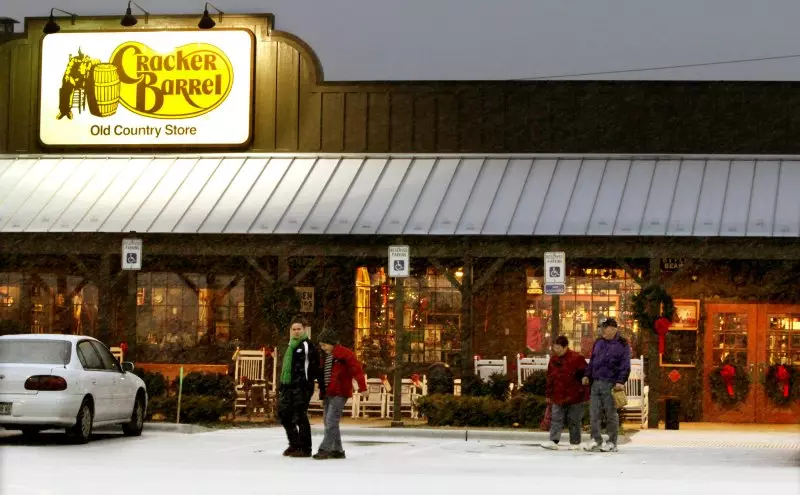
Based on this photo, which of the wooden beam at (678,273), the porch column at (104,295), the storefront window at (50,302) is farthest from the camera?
the storefront window at (50,302)

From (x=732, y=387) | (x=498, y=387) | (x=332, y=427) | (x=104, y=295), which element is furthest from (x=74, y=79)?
(x=332, y=427)

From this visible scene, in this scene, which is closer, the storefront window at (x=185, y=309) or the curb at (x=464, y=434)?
the curb at (x=464, y=434)

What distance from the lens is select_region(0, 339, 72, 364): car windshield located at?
1961 centimetres

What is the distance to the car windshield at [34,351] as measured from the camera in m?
19.6

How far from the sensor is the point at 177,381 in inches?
1012

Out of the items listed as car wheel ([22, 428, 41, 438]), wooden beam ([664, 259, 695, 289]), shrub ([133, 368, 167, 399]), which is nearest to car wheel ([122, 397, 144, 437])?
car wheel ([22, 428, 41, 438])

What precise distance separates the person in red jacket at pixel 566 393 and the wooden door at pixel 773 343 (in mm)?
8834

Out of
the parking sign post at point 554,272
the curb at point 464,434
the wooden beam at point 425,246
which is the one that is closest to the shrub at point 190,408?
the curb at point 464,434

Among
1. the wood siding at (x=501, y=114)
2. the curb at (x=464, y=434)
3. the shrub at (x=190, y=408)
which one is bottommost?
the curb at (x=464, y=434)

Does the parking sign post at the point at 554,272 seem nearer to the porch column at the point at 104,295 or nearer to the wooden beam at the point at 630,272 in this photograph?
the wooden beam at the point at 630,272

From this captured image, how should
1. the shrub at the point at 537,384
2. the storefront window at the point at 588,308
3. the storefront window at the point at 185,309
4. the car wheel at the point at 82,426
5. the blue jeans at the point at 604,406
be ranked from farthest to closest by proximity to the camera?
the storefront window at the point at 185,309
the storefront window at the point at 588,308
the shrub at the point at 537,384
the blue jeans at the point at 604,406
the car wheel at the point at 82,426

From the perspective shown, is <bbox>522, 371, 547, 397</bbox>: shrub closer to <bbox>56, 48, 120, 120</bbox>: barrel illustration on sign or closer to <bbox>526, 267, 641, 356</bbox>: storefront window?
<bbox>526, 267, 641, 356</bbox>: storefront window

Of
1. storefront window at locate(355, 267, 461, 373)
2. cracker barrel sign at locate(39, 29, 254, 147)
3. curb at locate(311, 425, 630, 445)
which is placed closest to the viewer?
curb at locate(311, 425, 630, 445)

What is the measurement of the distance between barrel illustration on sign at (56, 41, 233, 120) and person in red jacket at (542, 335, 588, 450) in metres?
13.3
